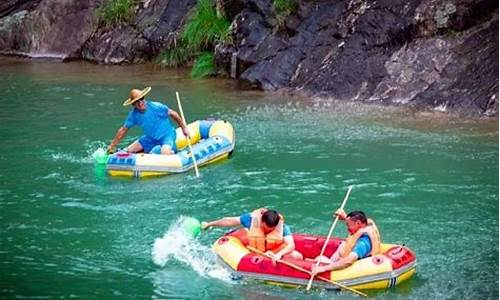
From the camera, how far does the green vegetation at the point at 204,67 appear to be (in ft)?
65.5

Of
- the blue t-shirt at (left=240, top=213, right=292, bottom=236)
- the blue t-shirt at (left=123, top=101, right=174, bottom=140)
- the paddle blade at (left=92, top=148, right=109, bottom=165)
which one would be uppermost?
the blue t-shirt at (left=123, top=101, right=174, bottom=140)

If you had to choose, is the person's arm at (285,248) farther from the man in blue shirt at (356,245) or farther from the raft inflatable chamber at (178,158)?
the raft inflatable chamber at (178,158)

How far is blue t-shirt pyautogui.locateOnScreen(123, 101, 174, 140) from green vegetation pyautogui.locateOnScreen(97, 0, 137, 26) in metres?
11.3

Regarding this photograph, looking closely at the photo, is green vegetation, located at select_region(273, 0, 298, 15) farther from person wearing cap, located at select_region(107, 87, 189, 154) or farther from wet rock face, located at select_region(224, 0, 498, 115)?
person wearing cap, located at select_region(107, 87, 189, 154)

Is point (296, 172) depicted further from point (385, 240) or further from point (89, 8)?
point (89, 8)

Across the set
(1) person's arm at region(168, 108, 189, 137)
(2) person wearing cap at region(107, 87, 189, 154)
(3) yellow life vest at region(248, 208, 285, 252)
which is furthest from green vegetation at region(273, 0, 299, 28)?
(3) yellow life vest at region(248, 208, 285, 252)

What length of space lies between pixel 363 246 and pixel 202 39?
509 inches

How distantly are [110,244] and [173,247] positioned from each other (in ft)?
2.44

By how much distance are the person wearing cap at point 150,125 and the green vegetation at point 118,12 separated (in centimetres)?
1109

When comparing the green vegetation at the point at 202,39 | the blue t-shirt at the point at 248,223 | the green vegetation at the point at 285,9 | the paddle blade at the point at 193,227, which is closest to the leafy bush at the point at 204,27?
the green vegetation at the point at 202,39

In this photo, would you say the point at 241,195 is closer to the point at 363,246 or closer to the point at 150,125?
the point at 150,125

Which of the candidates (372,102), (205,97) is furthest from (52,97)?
(372,102)

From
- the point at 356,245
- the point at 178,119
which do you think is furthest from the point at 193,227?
the point at 178,119

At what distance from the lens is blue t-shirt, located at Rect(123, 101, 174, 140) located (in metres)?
12.3
